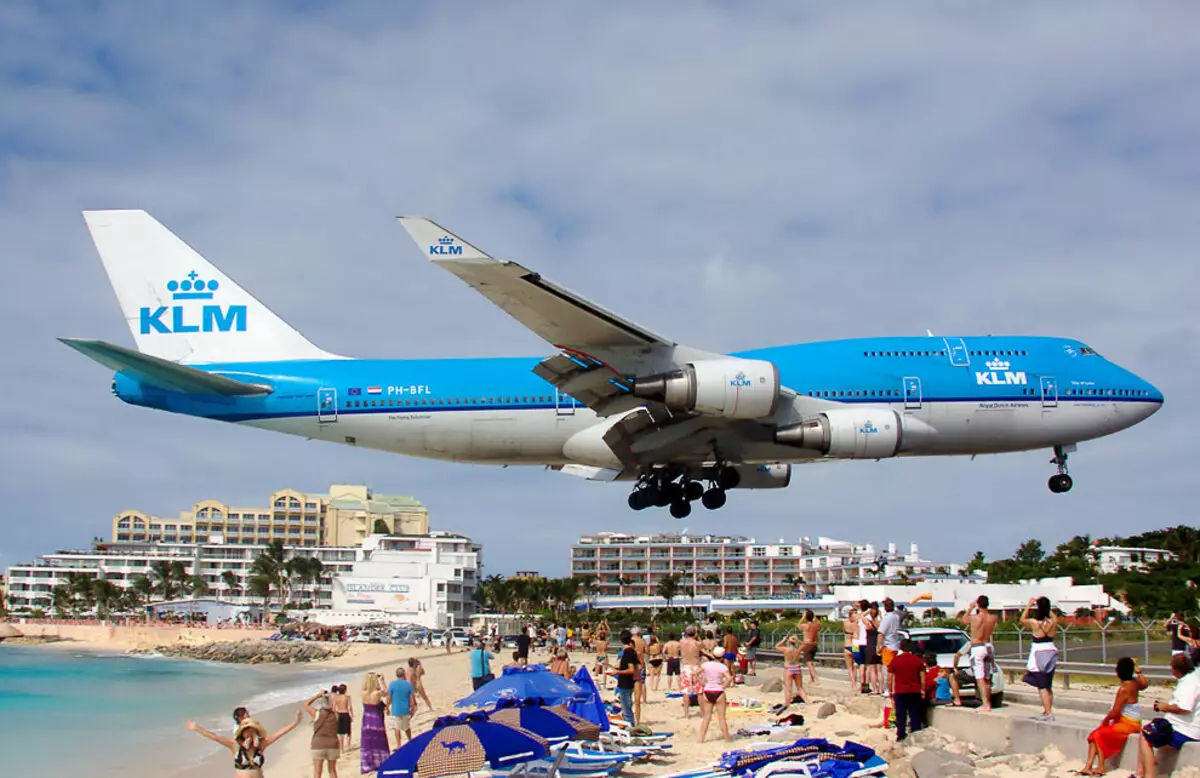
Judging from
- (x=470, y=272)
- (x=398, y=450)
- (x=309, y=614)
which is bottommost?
(x=309, y=614)

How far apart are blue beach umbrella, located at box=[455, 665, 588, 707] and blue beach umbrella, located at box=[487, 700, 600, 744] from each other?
85.8 inches

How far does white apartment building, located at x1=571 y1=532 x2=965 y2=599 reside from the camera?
151000 millimetres

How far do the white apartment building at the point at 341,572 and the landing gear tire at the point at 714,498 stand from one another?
88.4 meters

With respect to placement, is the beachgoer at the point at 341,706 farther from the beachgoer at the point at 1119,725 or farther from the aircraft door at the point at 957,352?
the aircraft door at the point at 957,352

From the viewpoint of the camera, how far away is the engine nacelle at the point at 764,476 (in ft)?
98.1

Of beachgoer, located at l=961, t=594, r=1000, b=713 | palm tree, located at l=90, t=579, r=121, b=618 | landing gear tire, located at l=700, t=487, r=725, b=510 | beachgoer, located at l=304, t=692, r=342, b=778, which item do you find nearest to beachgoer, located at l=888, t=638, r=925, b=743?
beachgoer, located at l=961, t=594, r=1000, b=713

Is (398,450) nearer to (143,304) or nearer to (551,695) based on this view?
(143,304)

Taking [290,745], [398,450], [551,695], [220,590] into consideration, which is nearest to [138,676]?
[290,745]

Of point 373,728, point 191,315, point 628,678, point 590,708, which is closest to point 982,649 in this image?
point 590,708

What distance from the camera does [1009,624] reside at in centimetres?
3906

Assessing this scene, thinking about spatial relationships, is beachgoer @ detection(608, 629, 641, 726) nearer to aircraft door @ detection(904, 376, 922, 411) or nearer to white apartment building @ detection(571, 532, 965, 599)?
aircraft door @ detection(904, 376, 922, 411)

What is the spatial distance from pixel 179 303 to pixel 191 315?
54 cm

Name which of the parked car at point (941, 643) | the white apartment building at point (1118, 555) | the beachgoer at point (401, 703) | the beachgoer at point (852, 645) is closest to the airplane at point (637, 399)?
the beachgoer at point (852, 645)

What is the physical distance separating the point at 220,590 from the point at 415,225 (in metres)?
151
